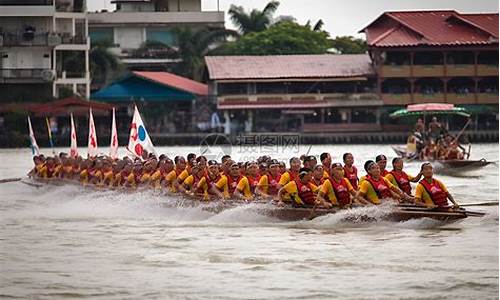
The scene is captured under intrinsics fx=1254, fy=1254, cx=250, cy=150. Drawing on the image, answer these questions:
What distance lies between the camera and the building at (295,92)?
52.8 m

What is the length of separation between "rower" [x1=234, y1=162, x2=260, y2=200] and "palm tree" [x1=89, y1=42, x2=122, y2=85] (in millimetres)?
38183

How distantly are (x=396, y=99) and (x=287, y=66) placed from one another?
16.1 feet

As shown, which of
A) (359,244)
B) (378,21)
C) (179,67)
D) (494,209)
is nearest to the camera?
(359,244)

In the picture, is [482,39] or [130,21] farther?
[130,21]

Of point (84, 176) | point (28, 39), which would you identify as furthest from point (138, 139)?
point (28, 39)

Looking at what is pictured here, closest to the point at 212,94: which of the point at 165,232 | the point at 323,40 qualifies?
the point at 323,40

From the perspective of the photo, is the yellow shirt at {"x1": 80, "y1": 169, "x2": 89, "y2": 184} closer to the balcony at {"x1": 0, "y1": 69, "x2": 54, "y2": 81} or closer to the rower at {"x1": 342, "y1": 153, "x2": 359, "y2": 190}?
the rower at {"x1": 342, "y1": 153, "x2": 359, "y2": 190}

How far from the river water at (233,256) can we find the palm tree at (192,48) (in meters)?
39.3

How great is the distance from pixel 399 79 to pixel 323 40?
30.1ft

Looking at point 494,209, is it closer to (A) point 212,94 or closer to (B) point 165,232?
(B) point 165,232

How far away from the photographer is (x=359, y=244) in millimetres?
14938

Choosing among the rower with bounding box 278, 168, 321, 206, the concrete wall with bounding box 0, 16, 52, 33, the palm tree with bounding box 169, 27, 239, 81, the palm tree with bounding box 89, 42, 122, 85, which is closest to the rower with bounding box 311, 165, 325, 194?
the rower with bounding box 278, 168, 321, 206

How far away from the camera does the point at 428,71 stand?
169ft

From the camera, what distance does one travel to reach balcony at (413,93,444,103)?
168ft
